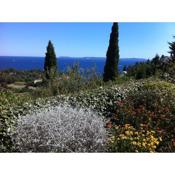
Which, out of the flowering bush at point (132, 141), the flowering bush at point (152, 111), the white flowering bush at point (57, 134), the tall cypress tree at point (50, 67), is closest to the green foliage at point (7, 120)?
the white flowering bush at point (57, 134)

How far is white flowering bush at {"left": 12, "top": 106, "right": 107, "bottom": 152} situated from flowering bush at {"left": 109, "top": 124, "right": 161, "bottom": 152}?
186 mm

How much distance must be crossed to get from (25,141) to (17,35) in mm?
2383

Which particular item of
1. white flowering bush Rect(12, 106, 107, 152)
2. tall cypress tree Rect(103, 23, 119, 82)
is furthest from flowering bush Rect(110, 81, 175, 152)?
tall cypress tree Rect(103, 23, 119, 82)

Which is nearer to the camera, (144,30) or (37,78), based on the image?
(144,30)

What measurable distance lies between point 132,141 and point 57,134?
1.14m

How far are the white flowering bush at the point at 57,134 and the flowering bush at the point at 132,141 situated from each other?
19cm

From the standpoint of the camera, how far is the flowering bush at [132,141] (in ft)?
22.9

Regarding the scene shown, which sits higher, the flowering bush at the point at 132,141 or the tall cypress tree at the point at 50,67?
the tall cypress tree at the point at 50,67

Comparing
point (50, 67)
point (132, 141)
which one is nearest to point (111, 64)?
point (50, 67)

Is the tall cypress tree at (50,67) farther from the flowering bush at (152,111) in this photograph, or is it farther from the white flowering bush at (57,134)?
the white flowering bush at (57,134)

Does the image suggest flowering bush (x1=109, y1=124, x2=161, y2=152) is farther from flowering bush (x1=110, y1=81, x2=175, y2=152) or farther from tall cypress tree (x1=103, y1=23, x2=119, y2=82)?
tall cypress tree (x1=103, y1=23, x2=119, y2=82)
